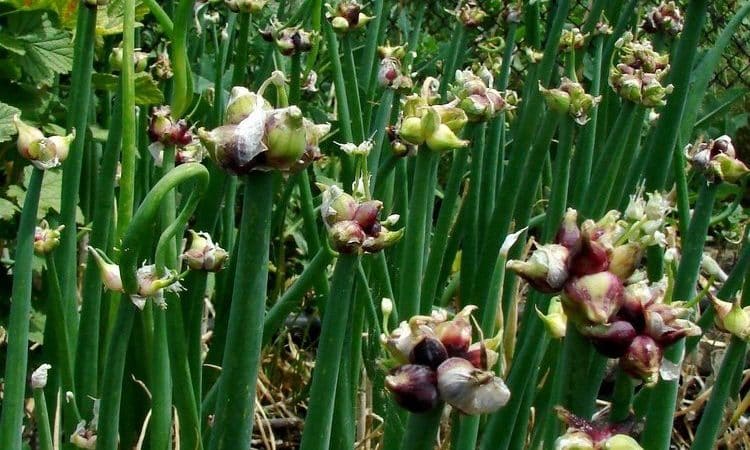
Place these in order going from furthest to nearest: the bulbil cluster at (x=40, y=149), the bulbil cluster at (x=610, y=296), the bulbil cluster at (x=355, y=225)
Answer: the bulbil cluster at (x=40, y=149) < the bulbil cluster at (x=355, y=225) < the bulbil cluster at (x=610, y=296)

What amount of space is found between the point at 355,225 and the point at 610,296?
163 millimetres

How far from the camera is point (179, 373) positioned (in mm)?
803

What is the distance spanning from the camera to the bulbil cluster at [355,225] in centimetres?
52

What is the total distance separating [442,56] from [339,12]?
0.71 metres

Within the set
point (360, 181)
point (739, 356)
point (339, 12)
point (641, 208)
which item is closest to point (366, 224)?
point (360, 181)

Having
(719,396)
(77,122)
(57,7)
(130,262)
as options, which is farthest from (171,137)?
(719,396)

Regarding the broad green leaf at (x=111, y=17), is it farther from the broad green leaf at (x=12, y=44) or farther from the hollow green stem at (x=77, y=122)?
the hollow green stem at (x=77, y=122)

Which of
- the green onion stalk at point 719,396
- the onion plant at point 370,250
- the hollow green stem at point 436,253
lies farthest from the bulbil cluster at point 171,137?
the green onion stalk at point 719,396

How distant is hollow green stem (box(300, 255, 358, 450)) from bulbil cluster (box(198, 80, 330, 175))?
10 centimetres

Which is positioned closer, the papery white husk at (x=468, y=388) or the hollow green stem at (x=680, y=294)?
the papery white husk at (x=468, y=388)

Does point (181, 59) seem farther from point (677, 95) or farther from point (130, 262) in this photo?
point (677, 95)

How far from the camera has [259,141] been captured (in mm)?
444

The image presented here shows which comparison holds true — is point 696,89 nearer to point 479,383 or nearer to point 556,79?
point 479,383

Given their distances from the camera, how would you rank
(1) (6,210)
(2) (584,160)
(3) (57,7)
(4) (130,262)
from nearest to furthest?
1. (4) (130,262)
2. (2) (584,160)
3. (1) (6,210)
4. (3) (57,7)
